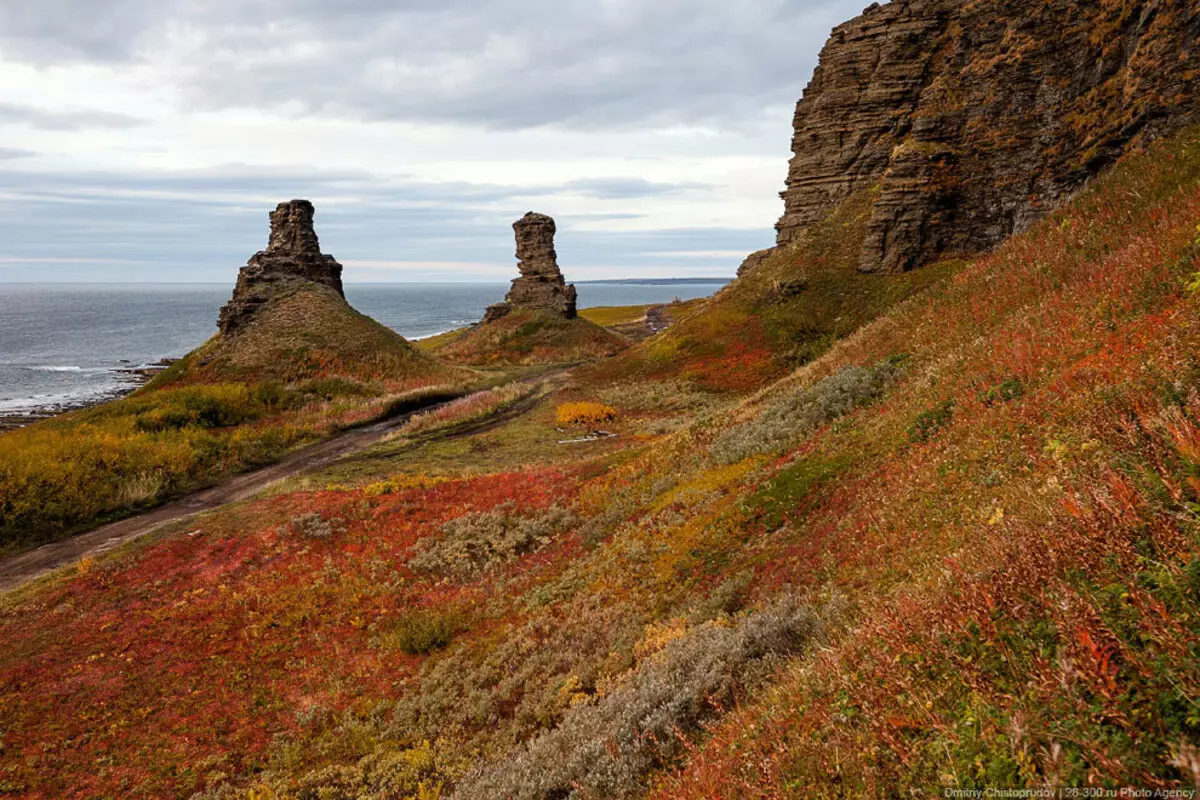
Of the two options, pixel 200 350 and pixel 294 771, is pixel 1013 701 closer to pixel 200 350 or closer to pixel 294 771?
pixel 294 771

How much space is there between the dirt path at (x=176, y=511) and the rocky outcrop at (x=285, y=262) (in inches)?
1193

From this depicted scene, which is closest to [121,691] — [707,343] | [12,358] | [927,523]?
[927,523]

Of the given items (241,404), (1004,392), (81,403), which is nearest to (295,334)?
(241,404)

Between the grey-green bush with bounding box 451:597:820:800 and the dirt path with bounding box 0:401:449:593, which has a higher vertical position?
the grey-green bush with bounding box 451:597:820:800

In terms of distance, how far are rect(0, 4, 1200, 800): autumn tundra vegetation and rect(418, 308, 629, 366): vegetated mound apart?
44769mm

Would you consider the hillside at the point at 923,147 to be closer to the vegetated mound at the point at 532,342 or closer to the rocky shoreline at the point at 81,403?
the vegetated mound at the point at 532,342

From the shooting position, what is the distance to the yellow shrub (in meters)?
38.3

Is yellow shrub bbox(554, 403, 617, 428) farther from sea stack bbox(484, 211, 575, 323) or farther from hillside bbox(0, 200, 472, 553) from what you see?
sea stack bbox(484, 211, 575, 323)

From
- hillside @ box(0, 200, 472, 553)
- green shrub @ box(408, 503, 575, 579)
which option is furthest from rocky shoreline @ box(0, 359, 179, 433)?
green shrub @ box(408, 503, 575, 579)

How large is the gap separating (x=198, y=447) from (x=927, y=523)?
37518 mm

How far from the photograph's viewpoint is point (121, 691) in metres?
13.4

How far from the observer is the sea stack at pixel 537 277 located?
271 ft

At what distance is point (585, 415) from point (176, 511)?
Result: 72.5ft

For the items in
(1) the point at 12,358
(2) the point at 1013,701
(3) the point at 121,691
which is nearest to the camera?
(2) the point at 1013,701
